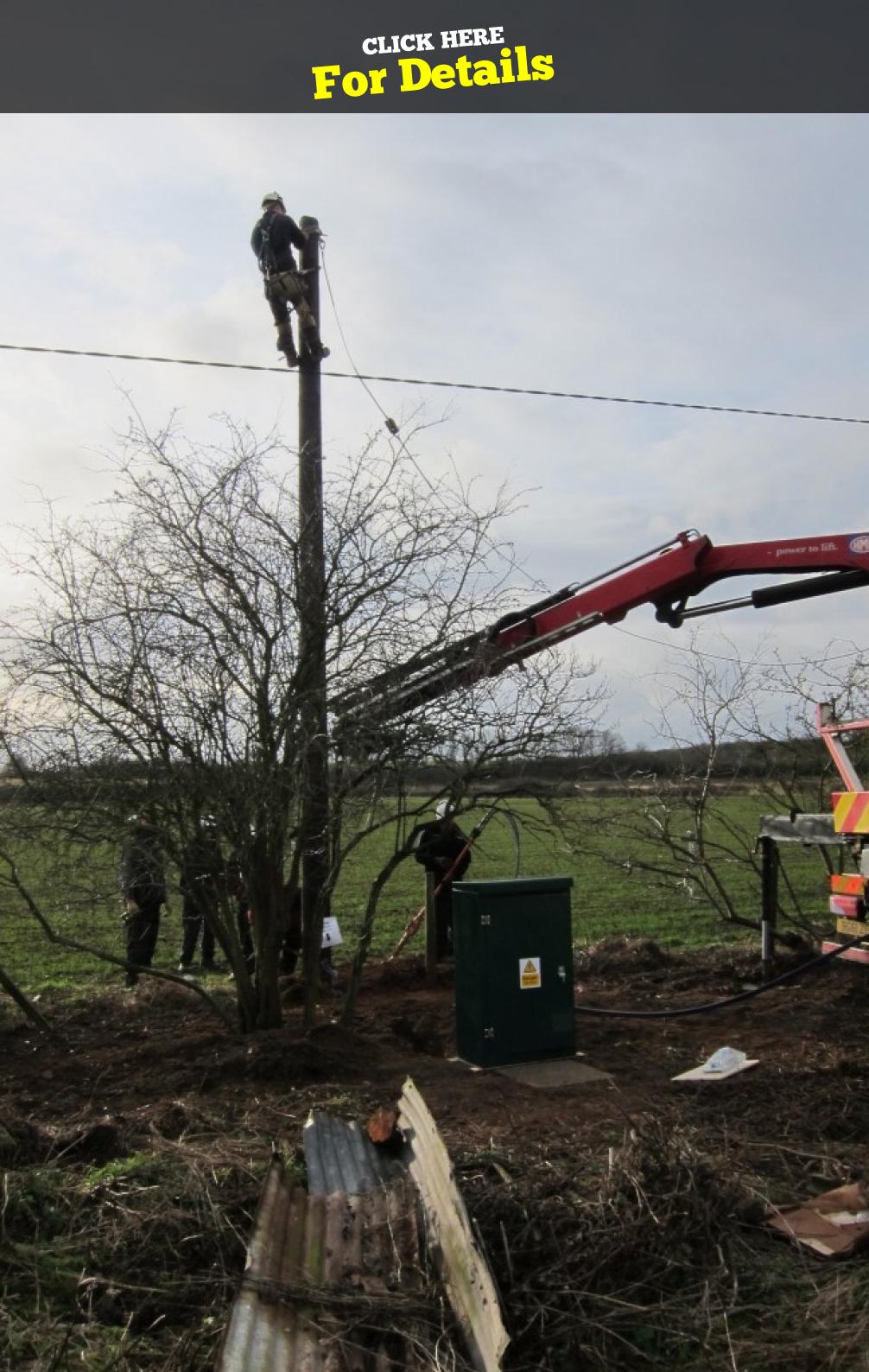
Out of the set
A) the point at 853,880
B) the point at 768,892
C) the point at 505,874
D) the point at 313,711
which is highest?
the point at 313,711

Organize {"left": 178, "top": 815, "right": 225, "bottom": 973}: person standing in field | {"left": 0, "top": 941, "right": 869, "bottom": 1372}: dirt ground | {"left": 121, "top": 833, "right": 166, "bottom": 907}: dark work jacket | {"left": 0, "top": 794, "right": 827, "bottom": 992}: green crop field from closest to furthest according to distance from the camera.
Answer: {"left": 0, "top": 941, "right": 869, "bottom": 1372}: dirt ground
{"left": 121, "top": 833, "right": 166, "bottom": 907}: dark work jacket
{"left": 178, "top": 815, "right": 225, "bottom": 973}: person standing in field
{"left": 0, "top": 794, "right": 827, "bottom": 992}: green crop field

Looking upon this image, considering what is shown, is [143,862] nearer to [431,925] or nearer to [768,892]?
[431,925]

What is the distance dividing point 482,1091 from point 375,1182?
232cm

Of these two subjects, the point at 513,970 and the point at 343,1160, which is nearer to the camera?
the point at 343,1160

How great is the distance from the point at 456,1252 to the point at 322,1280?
436 millimetres

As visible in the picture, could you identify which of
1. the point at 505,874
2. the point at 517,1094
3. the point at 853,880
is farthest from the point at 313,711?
the point at 505,874

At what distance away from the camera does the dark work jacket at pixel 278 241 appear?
31.8 ft

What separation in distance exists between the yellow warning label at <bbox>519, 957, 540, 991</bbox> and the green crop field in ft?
3.82

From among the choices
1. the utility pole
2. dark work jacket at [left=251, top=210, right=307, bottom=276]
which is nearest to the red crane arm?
the utility pole

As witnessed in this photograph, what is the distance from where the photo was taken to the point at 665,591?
9.62 metres

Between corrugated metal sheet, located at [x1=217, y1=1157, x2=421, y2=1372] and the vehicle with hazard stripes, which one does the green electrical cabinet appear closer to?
the vehicle with hazard stripes

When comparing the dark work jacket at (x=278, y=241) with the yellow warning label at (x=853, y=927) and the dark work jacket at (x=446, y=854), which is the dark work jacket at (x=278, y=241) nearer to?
the dark work jacket at (x=446, y=854)

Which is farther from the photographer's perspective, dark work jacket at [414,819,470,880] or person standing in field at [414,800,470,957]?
dark work jacket at [414,819,470,880]

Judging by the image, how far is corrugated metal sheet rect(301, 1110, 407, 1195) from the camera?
4566 millimetres
